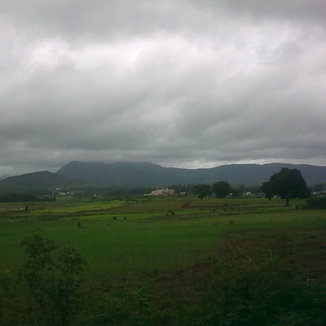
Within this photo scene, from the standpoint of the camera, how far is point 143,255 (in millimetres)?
24266

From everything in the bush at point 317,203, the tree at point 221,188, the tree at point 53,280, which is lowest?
the bush at point 317,203

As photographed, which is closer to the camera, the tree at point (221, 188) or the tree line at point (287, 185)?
the tree line at point (287, 185)

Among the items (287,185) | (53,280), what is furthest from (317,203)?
(53,280)

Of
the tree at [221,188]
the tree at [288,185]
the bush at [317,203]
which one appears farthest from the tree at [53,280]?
the tree at [221,188]

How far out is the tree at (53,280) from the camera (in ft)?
30.2

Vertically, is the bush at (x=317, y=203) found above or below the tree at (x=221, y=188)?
below

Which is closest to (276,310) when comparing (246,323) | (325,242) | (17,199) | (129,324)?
(246,323)

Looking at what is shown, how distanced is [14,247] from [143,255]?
12.2 meters

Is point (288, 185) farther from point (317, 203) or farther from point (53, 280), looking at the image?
point (53, 280)

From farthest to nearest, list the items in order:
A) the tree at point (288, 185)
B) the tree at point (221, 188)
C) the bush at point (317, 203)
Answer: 1. the tree at point (221, 188)
2. the tree at point (288, 185)
3. the bush at point (317, 203)

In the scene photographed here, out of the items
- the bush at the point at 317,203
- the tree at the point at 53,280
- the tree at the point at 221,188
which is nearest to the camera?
the tree at the point at 53,280

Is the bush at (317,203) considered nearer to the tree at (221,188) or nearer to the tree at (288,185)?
the tree at (288,185)

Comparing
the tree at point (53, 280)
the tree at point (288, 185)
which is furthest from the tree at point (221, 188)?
the tree at point (53, 280)

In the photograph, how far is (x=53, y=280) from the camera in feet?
30.7
